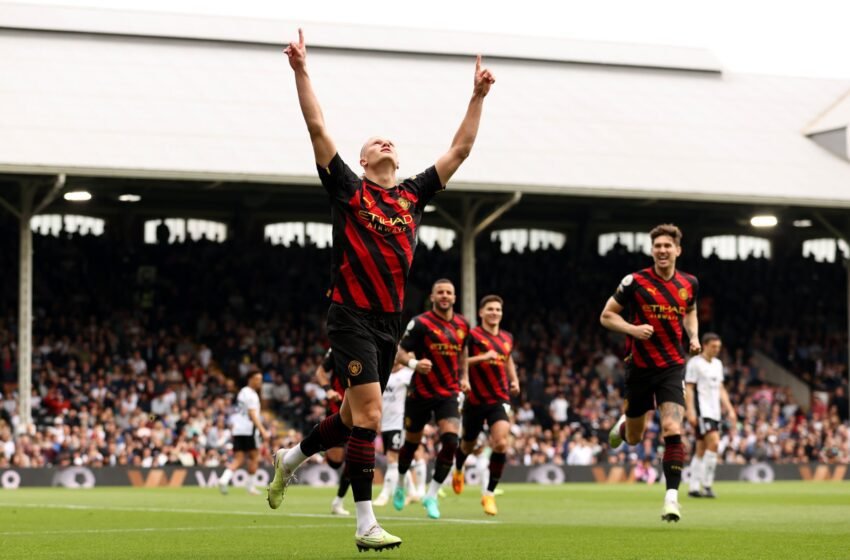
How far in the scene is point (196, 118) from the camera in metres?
33.7

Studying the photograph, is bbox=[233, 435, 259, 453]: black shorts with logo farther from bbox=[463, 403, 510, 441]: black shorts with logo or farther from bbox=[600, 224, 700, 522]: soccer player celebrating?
bbox=[600, 224, 700, 522]: soccer player celebrating

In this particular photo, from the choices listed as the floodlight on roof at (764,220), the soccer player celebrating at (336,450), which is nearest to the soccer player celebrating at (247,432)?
the soccer player celebrating at (336,450)

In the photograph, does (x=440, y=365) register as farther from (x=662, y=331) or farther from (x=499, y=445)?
(x=662, y=331)

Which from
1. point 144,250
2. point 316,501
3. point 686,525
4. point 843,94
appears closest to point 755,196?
point 843,94

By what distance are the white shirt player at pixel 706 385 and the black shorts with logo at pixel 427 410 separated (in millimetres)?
6673

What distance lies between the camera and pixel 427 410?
16453 millimetres

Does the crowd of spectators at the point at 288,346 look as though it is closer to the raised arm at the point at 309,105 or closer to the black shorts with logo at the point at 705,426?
the black shorts with logo at the point at 705,426

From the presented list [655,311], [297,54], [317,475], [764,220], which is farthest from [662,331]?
[764,220]

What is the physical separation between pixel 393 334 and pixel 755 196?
88.6 feet

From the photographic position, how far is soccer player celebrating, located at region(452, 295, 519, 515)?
1650cm

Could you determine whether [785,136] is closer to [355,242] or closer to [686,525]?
[686,525]

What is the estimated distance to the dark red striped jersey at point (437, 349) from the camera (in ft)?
53.3

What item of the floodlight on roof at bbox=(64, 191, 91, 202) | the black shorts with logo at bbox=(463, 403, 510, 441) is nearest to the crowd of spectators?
the floodlight on roof at bbox=(64, 191, 91, 202)

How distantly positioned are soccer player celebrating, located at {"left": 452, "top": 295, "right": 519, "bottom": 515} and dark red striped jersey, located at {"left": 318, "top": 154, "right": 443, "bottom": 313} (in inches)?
271
